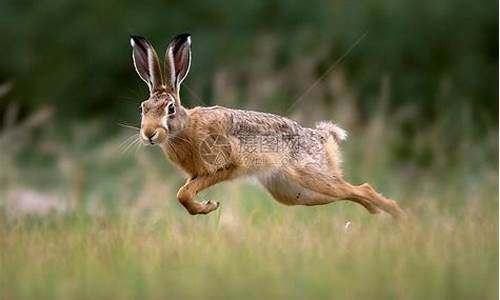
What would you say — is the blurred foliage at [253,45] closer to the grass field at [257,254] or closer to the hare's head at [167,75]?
the grass field at [257,254]

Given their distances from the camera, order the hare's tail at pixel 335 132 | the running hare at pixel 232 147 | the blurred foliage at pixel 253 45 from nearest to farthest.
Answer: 1. the running hare at pixel 232 147
2. the hare's tail at pixel 335 132
3. the blurred foliage at pixel 253 45

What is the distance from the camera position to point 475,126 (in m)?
14.8

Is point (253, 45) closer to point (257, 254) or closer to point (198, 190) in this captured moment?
point (198, 190)

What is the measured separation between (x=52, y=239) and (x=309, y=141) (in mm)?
1888

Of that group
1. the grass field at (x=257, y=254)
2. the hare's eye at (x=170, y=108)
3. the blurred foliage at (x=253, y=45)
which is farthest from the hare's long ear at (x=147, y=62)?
the blurred foliage at (x=253, y=45)

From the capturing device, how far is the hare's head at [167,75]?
7199 mm

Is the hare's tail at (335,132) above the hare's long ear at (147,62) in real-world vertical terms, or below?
above

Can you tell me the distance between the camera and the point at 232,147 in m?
7.59

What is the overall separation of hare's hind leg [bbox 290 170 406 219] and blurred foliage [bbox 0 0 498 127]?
6.96 metres

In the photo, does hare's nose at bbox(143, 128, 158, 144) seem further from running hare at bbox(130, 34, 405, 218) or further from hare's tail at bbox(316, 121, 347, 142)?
hare's tail at bbox(316, 121, 347, 142)

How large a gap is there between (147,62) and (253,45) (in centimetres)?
929

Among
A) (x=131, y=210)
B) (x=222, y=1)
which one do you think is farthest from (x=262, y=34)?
(x=131, y=210)

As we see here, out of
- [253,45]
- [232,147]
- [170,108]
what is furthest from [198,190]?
[253,45]

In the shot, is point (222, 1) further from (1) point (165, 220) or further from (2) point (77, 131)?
(1) point (165, 220)
